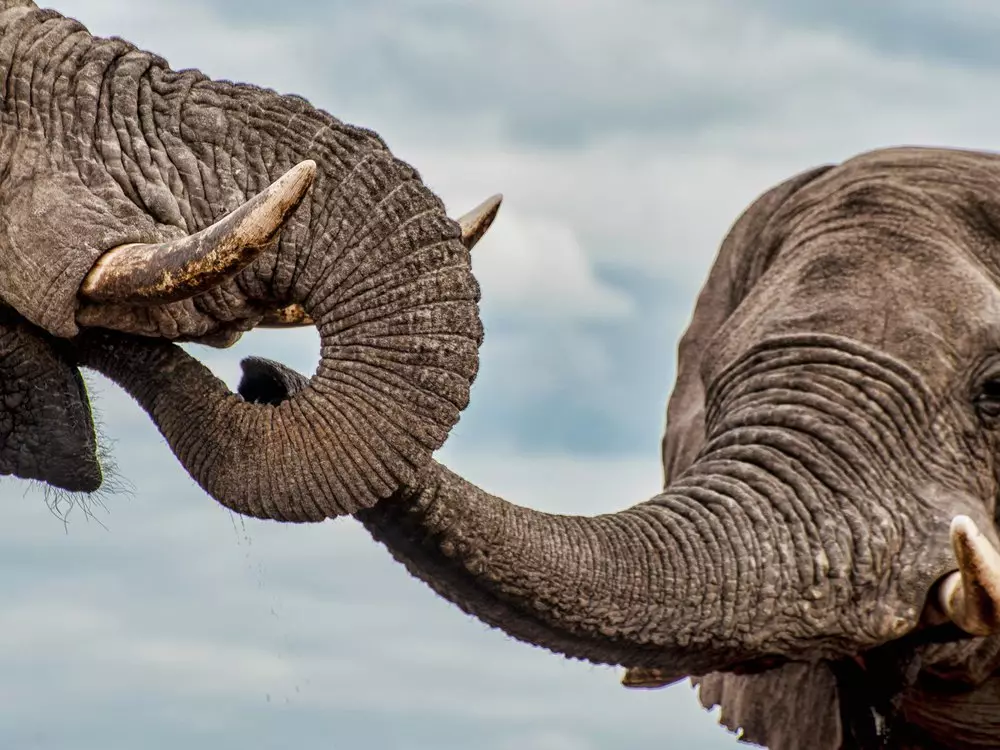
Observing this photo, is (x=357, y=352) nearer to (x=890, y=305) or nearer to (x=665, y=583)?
(x=665, y=583)

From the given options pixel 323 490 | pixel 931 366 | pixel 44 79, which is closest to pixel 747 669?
pixel 931 366

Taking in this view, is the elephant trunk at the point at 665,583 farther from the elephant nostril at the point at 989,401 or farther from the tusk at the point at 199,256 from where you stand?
the tusk at the point at 199,256

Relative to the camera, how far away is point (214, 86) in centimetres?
588

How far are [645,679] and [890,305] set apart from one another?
1703mm

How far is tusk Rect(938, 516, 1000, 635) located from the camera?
5859 mm

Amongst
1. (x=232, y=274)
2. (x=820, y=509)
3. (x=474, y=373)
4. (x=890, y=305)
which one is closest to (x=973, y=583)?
(x=820, y=509)

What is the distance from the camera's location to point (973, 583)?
5910 mm

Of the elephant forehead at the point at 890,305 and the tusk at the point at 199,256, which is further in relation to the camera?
the elephant forehead at the point at 890,305

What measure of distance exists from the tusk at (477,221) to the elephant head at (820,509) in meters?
0.60

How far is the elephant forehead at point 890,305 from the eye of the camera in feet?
21.4

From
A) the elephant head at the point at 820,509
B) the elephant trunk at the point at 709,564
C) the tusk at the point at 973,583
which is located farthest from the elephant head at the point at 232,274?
the tusk at the point at 973,583

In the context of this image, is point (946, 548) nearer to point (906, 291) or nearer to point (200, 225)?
point (906, 291)

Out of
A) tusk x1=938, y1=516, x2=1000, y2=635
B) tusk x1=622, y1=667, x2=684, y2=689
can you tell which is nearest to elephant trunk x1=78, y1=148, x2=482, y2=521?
tusk x1=938, y1=516, x2=1000, y2=635

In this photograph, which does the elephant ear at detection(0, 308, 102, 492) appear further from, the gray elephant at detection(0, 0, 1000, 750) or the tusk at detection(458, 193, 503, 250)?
the tusk at detection(458, 193, 503, 250)
